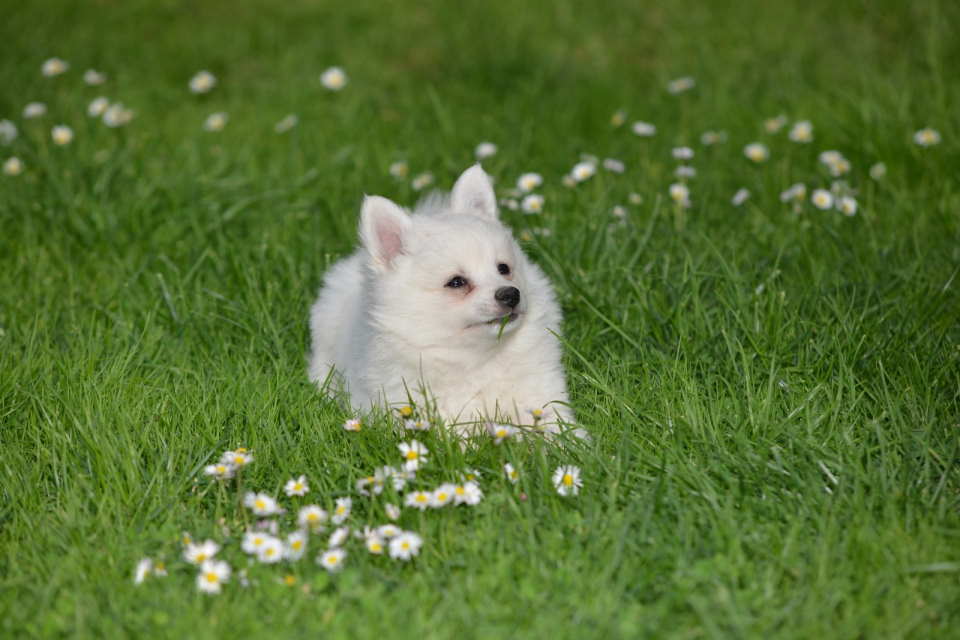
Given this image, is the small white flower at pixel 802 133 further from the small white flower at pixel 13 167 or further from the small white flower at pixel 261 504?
the small white flower at pixel 13 167

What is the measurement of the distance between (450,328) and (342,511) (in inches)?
29.3

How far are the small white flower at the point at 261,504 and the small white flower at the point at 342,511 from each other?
0.15m

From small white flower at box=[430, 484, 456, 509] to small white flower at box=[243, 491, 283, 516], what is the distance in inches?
16.3

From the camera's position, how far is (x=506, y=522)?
256 centimetres

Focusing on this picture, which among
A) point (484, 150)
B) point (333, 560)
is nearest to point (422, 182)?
point (484, 150)

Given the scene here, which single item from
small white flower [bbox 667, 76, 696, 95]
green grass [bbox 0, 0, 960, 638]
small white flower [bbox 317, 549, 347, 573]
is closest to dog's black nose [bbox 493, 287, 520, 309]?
green grass [bbox 0, 0, 960, 638]

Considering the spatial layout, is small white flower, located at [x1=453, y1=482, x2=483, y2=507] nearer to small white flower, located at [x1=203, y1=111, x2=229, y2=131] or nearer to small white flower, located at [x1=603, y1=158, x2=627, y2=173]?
small white flower, located at [x1=603, y1=158, x2=627, y2=173]

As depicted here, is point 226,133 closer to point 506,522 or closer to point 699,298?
point 699,298

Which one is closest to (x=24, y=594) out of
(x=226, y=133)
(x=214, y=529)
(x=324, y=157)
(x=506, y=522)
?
(x=214, y=529)

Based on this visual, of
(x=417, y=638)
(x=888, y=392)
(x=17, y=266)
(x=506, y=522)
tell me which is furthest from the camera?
(x=17, y=266)

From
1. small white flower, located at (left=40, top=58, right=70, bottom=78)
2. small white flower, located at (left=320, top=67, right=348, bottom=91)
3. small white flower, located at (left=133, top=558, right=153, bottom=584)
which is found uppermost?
small white flower, located at (left=40, top=58, right=70, bottom=78)

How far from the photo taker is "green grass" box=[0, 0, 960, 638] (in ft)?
7.79

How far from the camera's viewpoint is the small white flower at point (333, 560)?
2.43m

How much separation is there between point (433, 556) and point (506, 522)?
0.21 meters
